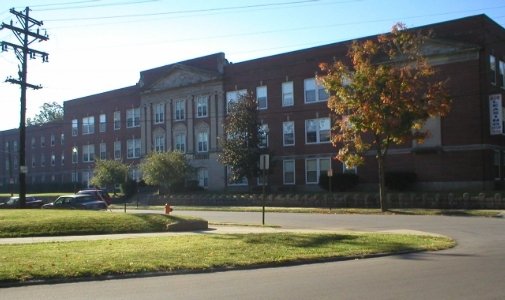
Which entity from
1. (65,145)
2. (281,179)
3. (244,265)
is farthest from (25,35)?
(65,145)

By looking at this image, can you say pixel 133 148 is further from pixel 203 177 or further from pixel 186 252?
pixel 186 252

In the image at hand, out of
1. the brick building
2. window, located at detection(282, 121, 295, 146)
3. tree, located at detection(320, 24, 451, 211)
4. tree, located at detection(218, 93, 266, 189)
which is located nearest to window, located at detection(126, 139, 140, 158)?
the brick building

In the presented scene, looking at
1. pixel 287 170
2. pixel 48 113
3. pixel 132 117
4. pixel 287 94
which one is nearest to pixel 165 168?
pixel 287 170

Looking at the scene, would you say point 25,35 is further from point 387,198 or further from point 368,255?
point 368,255

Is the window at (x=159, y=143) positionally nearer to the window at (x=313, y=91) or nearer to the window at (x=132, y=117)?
the window at (x=132, y=117)

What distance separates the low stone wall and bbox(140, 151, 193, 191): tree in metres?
1.82

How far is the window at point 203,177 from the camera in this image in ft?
179

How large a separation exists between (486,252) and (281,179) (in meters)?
34.6

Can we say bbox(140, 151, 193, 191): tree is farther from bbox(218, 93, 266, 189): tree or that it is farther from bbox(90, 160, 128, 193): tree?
bbox(90, 160, 128, 193): tree

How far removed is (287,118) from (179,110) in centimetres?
1389

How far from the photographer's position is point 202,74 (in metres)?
55.0

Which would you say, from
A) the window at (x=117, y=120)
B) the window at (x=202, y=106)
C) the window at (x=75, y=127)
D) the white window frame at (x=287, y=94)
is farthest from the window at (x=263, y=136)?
the window at (x=75, y=127)

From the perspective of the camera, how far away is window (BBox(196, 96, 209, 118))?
5503 cm

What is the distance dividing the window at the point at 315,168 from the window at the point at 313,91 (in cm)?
490
